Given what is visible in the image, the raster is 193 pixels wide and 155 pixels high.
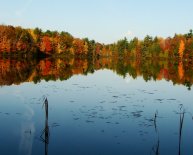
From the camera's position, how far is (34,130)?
875 inches

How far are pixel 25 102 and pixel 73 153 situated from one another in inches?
659

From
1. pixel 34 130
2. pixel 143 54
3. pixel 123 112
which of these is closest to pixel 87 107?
pixel 123 112

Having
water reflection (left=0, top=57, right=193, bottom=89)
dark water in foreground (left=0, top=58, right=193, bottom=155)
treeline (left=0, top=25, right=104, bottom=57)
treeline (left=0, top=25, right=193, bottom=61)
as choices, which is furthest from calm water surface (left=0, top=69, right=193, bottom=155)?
treeline (left=0, top=25, right=193, bottom=61)

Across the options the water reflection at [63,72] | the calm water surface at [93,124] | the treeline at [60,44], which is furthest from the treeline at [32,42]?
the calm water surface at [93,124]

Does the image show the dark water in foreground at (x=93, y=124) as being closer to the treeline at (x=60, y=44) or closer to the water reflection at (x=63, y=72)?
the water reflection at (x=63, y=72)

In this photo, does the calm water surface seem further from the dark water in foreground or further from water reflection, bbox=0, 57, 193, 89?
water reflection, bbox=0, 57, 193, 89

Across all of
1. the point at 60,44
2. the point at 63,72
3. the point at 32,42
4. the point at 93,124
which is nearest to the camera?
the point at 93,124

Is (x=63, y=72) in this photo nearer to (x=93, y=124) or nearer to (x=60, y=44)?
(x=93, y=124)

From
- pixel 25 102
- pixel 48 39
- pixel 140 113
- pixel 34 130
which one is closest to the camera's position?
pixel 34 130

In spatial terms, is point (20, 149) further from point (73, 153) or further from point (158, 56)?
point (158, 56)

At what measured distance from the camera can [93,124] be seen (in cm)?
2444

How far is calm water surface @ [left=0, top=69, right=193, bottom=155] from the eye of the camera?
61.6 ft

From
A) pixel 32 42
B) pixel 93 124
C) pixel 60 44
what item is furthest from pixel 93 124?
pixel 60 44

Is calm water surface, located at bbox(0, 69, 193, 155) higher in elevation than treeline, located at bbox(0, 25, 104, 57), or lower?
lower
